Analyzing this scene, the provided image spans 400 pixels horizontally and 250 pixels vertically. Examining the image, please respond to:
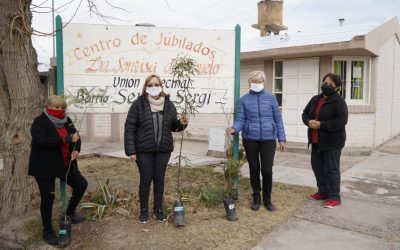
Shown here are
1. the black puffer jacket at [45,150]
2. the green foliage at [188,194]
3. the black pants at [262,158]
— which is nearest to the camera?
the black puffer jacket at [45,150]

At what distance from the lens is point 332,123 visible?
15.3ft

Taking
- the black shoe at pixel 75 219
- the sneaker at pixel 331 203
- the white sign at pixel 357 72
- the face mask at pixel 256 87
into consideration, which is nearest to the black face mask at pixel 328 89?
the face mask at pixel 256 87

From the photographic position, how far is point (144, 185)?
13.5 ft

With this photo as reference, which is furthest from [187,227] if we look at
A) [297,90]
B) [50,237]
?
[297,90]

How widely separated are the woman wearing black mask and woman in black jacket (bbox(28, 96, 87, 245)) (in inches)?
116

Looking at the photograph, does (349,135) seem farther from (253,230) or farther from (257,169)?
(253,230)

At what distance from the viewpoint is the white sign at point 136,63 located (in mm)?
4613

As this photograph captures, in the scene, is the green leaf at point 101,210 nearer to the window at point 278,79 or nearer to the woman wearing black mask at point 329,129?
the woman wearing black mask at point 329,129

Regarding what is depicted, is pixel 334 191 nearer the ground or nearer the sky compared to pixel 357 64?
nearer the ground

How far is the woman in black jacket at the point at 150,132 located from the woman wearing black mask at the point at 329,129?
1.83 m

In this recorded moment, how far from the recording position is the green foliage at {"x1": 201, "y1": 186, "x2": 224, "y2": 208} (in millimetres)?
4762

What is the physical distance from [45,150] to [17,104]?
974 mm

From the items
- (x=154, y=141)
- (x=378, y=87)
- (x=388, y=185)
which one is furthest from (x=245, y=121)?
(x=378, y=87)

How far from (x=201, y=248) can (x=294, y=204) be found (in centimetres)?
185
